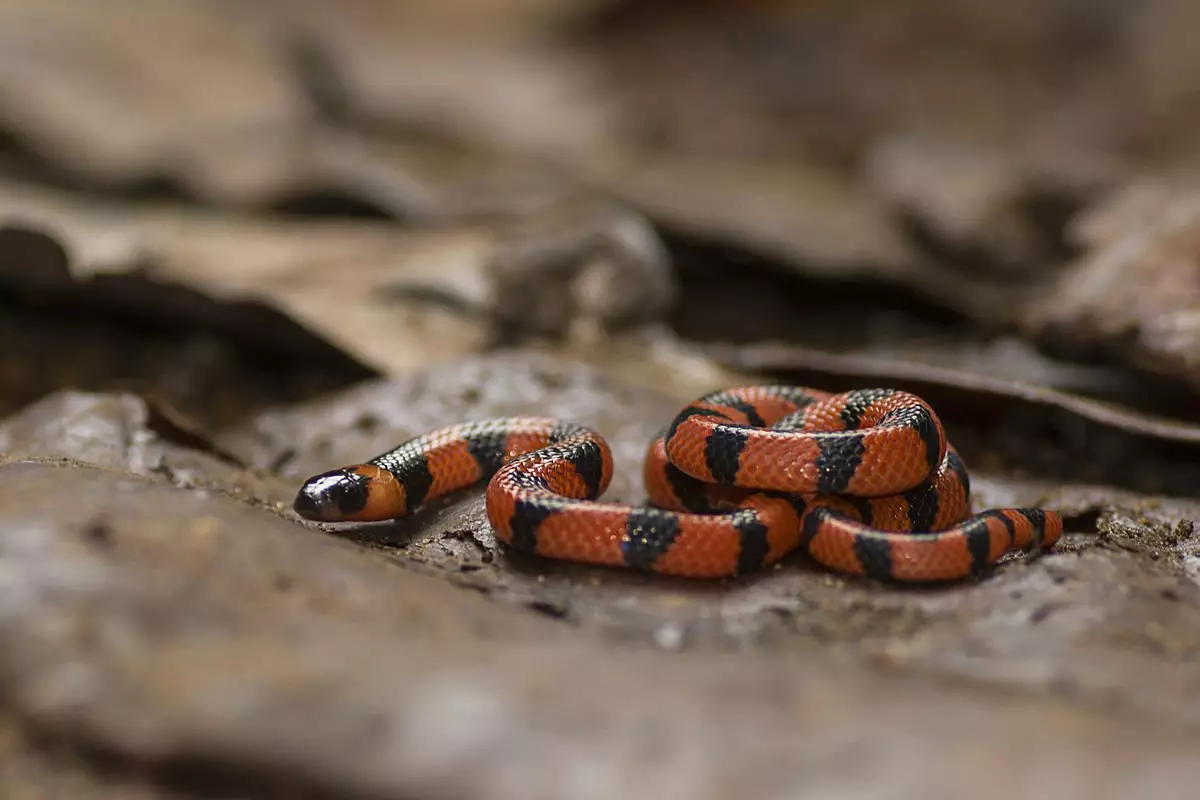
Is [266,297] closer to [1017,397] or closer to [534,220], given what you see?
[534,220]

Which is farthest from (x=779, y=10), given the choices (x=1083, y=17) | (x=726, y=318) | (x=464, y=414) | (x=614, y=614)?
(x=614, y=614)

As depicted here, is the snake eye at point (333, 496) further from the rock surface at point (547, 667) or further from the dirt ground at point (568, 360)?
the rock surface at point (547, 667)

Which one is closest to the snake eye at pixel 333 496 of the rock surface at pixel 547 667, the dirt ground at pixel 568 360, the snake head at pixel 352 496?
the snake head at pixel 352 496

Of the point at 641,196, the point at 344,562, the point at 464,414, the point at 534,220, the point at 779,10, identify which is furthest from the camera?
the point at 779,10

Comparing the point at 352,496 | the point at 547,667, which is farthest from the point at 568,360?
the point at 547,667

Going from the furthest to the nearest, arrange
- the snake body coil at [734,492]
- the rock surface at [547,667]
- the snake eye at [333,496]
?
the snake eye at [333,496], the snake body coil at [734,492], the rock surface at [547,667]

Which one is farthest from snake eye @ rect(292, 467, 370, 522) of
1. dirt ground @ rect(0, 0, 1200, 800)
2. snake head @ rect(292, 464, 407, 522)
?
dirt ground @ rect(0, 0, 1200, 800)
